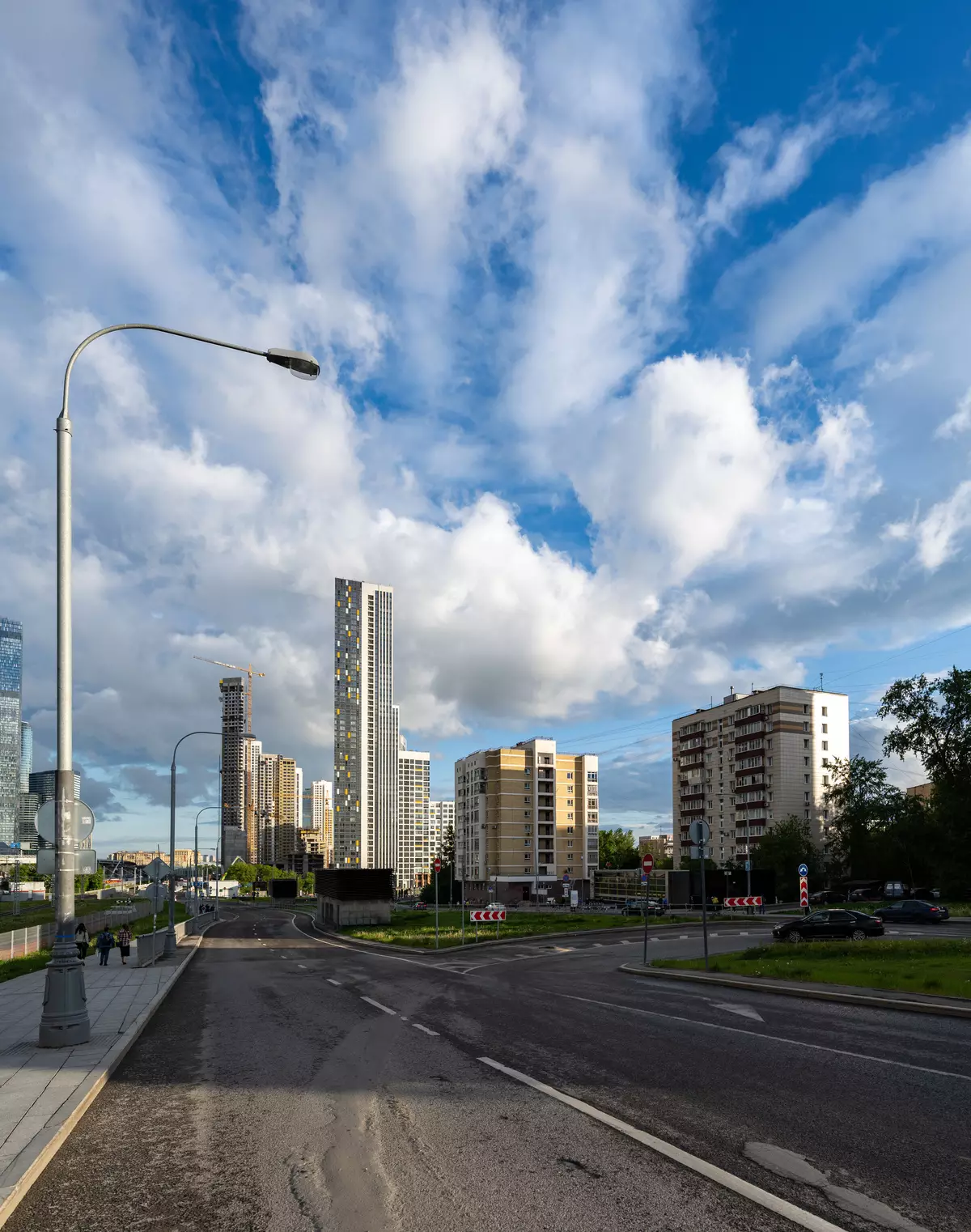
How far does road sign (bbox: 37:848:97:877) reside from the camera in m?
13.0

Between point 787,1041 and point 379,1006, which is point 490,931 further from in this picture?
Result: point 787,1041

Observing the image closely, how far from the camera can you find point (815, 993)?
1844cm

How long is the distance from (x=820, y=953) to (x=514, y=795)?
125m

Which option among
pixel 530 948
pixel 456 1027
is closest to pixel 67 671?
pixel 456 1027

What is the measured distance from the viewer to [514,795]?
495ft

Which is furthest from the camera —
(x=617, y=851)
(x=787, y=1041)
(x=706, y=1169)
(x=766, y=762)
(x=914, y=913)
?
(x=617, y=851)

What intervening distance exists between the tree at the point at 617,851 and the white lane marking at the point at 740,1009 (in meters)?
161

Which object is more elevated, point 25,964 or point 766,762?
point 766,762

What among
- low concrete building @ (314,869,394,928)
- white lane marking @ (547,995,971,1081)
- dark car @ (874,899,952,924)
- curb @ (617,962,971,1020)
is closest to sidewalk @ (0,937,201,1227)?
white lane marking @ (547,995,971,1081)

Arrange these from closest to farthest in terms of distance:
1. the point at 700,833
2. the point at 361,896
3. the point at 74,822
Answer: the point at 74,822 < the point at 700,833 < the point at 361,896

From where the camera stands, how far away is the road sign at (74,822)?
1348cm

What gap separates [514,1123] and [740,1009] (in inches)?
386

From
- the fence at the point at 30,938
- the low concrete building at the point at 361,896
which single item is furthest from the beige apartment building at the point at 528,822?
the fence at the point at 30,938

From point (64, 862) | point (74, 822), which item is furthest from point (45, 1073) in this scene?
point (74, 822)
